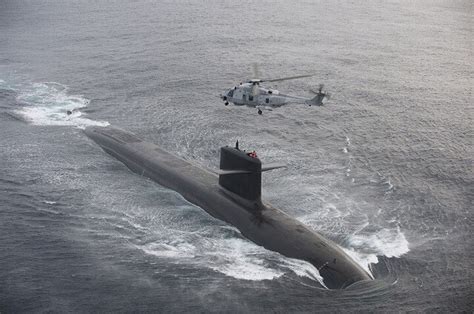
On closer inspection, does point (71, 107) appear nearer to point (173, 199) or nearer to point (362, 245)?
point (173, 199)

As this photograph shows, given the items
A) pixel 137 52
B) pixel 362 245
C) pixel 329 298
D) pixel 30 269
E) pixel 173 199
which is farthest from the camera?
pixel 137 52

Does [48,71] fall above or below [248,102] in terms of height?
below

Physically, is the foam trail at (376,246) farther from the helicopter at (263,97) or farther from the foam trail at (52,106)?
the foam trail at (52,106)

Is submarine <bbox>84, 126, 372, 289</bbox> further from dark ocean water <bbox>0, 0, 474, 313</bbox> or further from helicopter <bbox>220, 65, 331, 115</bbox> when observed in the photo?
helicopter <bbox>220, 65, 331, 115</bbox>

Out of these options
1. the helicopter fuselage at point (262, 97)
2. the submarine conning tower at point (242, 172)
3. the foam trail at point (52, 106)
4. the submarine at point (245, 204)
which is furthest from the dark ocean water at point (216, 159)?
the helicopter fuselage at point (262, 97)

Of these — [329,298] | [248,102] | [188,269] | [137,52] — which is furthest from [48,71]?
[329,298]

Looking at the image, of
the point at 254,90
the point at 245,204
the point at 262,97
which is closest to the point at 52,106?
the point at 262,97
